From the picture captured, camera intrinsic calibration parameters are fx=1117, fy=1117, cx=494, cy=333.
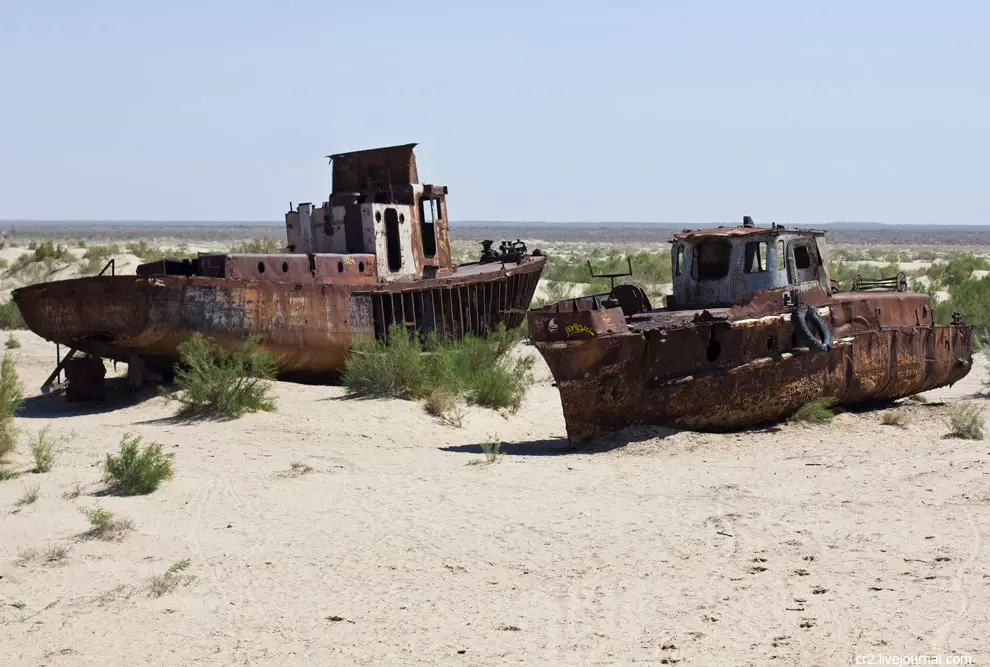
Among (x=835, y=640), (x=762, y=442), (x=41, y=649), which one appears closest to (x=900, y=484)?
(x=762, y=442)

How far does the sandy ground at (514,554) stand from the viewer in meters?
5.50

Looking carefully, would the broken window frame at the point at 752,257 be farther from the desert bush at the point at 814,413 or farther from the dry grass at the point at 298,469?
the dry grass at the point at 298,469

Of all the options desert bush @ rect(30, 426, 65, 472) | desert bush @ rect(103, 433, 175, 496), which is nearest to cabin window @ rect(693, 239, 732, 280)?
desert bush @ rect(103, 433, 175, 496)

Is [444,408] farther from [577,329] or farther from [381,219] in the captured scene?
[381,219]

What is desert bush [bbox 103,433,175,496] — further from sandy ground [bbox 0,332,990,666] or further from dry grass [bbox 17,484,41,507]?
dry grass [bbox 17,484,41,507]

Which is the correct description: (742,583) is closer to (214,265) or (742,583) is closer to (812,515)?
(812,515)

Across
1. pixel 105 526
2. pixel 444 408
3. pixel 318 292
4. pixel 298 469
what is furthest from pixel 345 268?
pixel 105 526

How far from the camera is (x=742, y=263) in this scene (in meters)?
11.4

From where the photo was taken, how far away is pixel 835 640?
5.36 m

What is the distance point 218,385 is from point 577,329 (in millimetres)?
3952

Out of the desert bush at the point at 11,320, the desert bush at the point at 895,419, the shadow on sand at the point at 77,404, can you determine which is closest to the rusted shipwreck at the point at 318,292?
the shadow on sand at the point at 77,404

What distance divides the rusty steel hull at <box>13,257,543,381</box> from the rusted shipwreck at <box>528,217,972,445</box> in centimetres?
216

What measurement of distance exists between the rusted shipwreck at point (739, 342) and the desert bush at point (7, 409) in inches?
178

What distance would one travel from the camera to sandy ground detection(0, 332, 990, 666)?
5.50 meters
